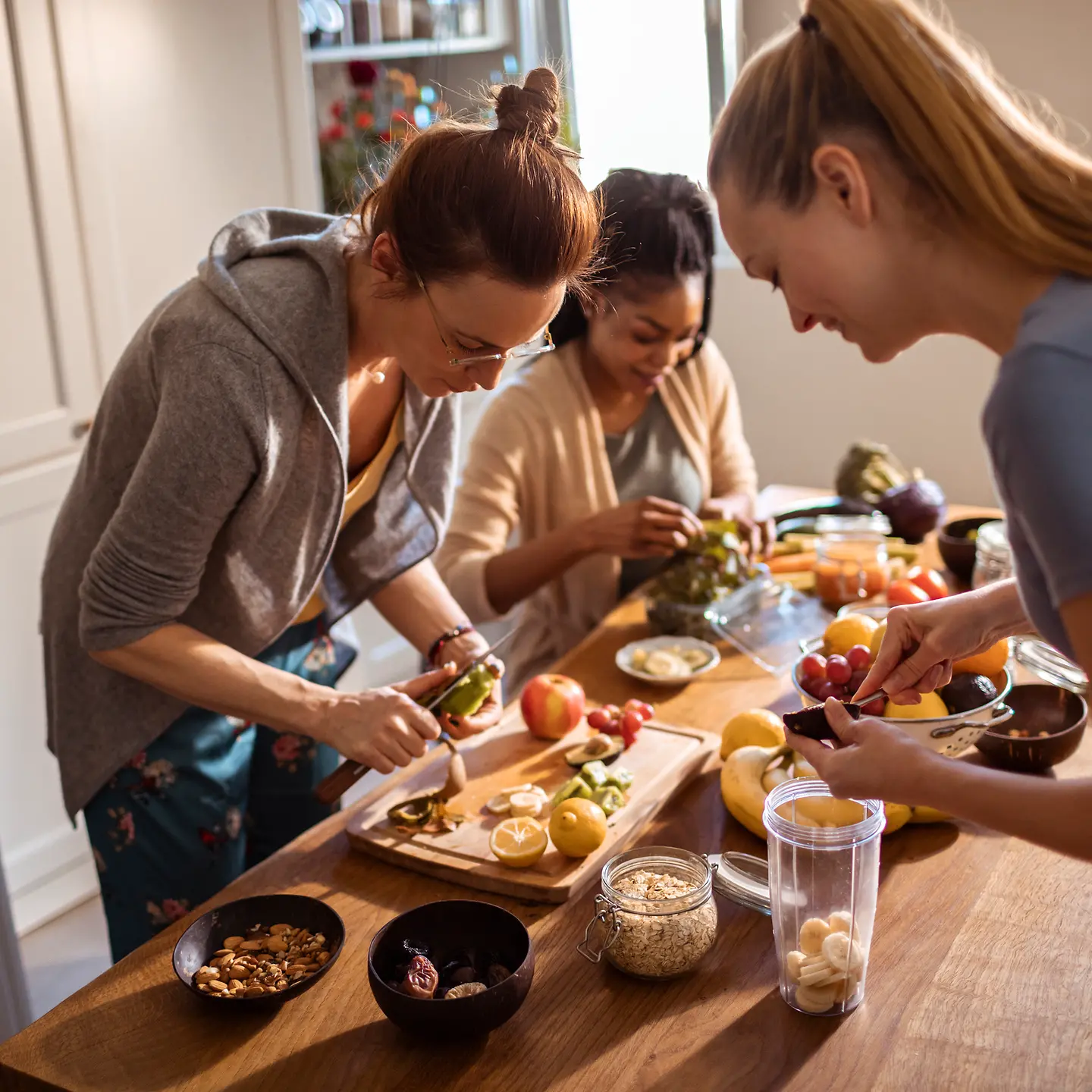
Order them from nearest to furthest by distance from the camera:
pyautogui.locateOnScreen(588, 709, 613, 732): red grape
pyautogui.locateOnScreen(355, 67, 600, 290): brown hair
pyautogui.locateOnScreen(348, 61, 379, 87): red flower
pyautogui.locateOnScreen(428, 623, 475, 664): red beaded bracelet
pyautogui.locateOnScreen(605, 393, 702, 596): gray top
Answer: pyautogui.locateOnScreen(355, 67, 600, 290): brown hair
pyautogui.locateOnScreen(588, 709, 613, 732): red grape
pyautogui.locateOnScreen(428, 623, 475, 664): red beaded bracelet
pyautogui.locateOnScreen(605, 393, 702, 596): gray top
pyautogui.locateOnScreen(348, 61, 379, 87): red flower

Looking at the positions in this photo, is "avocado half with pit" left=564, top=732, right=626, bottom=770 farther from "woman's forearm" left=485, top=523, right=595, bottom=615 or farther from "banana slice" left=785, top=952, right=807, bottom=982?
"woman's forearm" left=485, top=523, right=595, bottom=615

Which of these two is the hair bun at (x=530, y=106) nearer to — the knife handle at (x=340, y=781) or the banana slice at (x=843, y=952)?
the knife handle at (x=340, y=781)

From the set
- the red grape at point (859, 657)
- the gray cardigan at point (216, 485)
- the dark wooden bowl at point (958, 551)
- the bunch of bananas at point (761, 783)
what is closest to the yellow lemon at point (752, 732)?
the bunch of bananas at point (761, 783)

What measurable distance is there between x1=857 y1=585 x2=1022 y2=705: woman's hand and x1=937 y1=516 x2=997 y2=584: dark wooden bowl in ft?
3.07

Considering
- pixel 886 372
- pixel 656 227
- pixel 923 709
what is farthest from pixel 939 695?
pixel 886 372

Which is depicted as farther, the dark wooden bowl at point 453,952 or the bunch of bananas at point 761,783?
the bunch of bananas at point 761,783

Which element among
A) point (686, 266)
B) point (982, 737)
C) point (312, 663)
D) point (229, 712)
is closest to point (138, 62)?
point (686, 266)

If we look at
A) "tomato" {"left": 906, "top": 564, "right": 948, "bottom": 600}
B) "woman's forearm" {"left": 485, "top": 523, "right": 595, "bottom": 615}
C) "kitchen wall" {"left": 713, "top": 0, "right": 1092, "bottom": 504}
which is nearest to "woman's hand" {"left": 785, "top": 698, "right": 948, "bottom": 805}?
"tomato" {"left": 906, "top": 564, "right": 948, "bottom": 600}

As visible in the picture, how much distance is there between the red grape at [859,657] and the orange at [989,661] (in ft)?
0.43

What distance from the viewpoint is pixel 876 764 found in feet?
3.21

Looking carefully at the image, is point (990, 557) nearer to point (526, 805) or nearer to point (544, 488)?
point (544, 488)

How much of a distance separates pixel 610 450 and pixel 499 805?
105 centimetres

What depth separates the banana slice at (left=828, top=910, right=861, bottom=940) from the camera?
1112 millimetres

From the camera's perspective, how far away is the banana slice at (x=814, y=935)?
1104 millimetres
